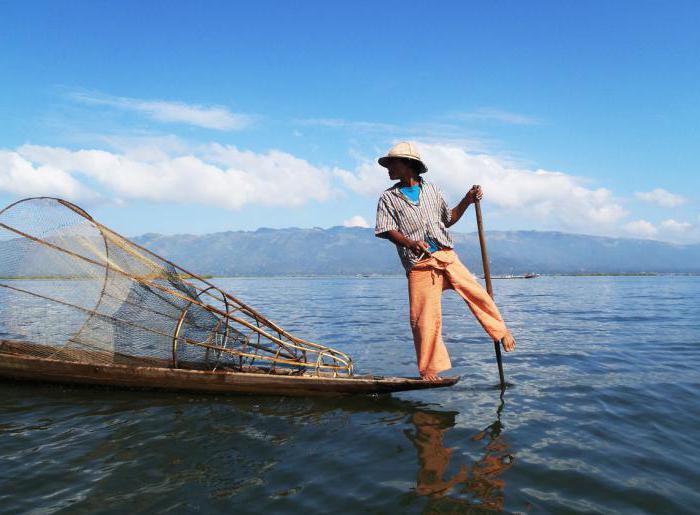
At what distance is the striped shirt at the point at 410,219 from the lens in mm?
5266

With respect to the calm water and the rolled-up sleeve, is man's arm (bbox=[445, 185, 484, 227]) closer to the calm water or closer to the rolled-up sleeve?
the rolled-up sleeve

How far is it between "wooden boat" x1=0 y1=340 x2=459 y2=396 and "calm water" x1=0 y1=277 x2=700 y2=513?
16cm

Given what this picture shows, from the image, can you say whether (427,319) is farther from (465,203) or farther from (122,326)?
(122,326)

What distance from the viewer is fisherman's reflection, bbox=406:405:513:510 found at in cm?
325

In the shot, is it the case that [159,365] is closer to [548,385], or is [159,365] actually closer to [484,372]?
[484,372]

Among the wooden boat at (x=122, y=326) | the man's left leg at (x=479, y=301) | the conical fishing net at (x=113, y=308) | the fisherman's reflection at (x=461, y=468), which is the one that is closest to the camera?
the fisherman's reflection at (x=461, y=468)

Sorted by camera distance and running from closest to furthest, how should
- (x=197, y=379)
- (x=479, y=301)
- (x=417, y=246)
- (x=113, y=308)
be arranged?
(x=417, y=246), (x=479, y=301), (x=197, y=379), (x=113, y=308)

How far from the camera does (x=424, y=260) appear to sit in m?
5.19

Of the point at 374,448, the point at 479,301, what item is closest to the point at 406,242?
the point at 479,301

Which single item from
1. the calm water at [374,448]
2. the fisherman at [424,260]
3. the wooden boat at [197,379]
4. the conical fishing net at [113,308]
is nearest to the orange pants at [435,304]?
the fisherman at [424,260]

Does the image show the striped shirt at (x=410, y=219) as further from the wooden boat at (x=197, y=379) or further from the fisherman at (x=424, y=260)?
the wooden boat at (x=197, y=379)

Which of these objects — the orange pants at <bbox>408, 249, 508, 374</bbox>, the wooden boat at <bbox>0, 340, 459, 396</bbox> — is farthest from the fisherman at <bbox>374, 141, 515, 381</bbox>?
the wooden boat at <bbox>0, 340, 459, 396</bbox>

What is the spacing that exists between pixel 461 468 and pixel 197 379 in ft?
10.8

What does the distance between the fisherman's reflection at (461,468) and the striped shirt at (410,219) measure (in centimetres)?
177
